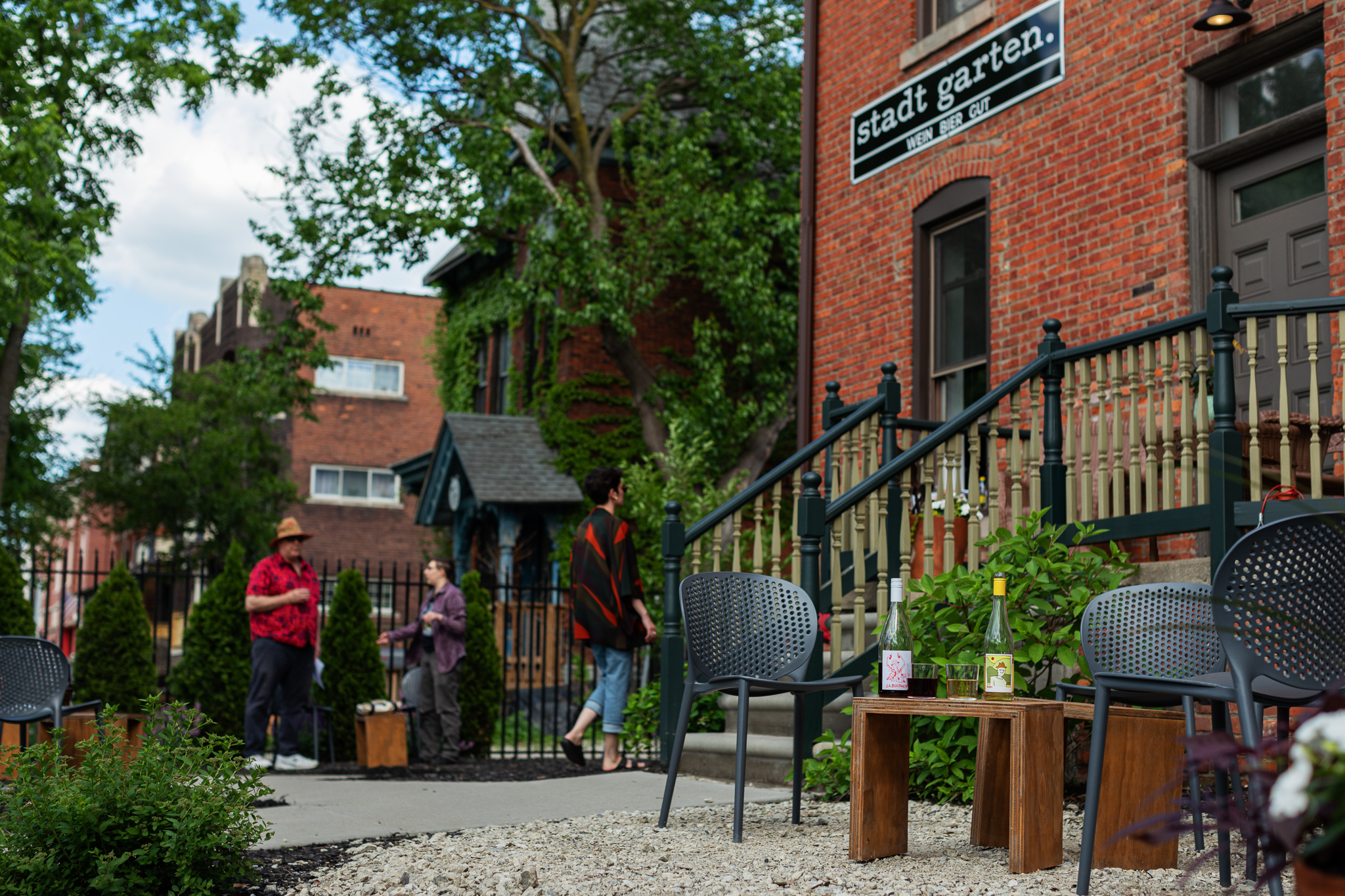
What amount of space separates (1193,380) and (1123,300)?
2.11 m

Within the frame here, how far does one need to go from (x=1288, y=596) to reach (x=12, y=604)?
9.99 metres

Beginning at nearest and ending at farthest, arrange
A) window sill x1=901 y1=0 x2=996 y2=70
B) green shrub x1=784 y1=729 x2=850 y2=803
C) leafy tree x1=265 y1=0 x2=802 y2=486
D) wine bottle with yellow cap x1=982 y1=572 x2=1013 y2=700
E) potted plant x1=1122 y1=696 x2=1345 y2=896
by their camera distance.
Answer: potted plant x1=1122 y1=696 x2=1345 y2=896
wine bottle with yellow cap x1=982 y1=572 x2=1013 y2=700
green shrub x1=784 y1=729 x2=850 y2=803
window sill x1=901 y1=0 x2=996 y2=70
leafy tree x1=265 y1=0 x2=802 y2=486

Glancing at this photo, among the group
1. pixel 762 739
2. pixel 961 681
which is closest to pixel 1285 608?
pixel 961 681

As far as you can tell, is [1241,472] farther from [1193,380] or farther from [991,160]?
[991,160]

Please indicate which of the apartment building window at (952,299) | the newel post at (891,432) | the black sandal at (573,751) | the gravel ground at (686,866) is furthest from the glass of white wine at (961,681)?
the apartment building window at (952,299)

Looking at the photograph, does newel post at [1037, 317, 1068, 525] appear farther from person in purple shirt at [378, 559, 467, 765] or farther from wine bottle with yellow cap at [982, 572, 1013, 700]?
person in purple shirt at [378, 559, 467, 765]

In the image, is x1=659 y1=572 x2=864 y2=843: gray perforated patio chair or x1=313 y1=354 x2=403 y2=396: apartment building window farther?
x1=313 y1=354 x2=403 y2=396: apartment building window

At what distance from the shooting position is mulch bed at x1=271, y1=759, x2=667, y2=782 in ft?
26.8

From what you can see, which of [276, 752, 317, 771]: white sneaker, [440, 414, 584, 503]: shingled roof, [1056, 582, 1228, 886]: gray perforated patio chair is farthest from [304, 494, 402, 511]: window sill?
[1056, 582, 1228, 886]: gray perforated patio chair

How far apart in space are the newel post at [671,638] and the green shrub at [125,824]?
346cm

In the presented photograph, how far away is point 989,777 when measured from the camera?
4598mm

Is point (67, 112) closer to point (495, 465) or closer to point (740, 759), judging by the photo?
point (495, 465)

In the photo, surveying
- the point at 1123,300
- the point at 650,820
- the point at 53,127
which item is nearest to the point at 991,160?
the point at 1123,300

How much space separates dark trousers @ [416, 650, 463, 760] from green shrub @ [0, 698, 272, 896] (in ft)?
17.7
